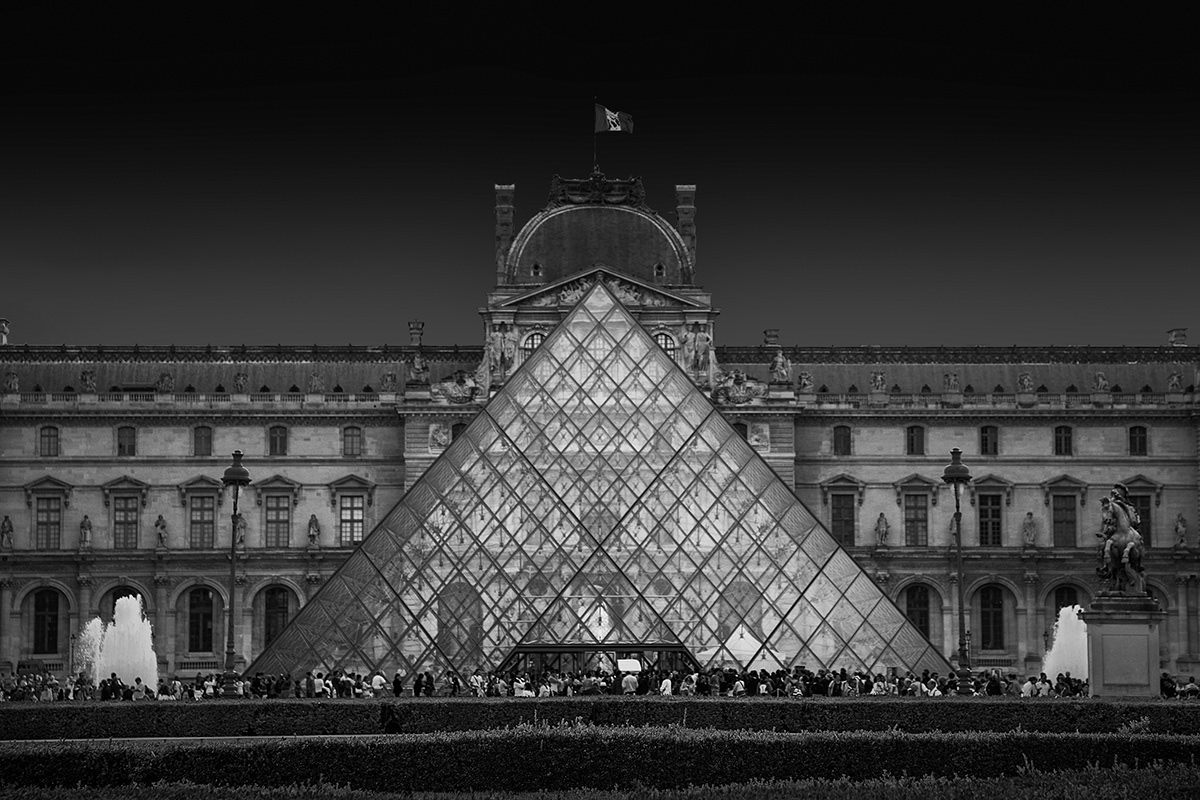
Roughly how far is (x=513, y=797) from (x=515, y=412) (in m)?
21.4

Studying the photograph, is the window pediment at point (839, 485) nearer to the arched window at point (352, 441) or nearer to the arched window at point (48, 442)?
the arched window at point (352, 441)

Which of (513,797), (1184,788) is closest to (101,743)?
(513,797)

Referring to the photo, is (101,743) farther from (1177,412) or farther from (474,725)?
(1177,412)

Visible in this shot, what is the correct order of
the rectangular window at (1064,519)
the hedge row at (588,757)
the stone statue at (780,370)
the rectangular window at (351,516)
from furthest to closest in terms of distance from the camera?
the rectangular window at (1064,519) < the rectangular window at (351,516) < the stone statue at (780,370) < the hedge row at (588,757)

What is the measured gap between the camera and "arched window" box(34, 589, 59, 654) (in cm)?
6003

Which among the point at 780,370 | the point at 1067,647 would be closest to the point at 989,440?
the point at 780,370

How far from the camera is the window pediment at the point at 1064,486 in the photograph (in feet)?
203

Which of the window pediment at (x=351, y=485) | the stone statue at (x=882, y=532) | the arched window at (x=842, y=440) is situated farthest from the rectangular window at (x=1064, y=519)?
the window pediment at (x=351, y=485)

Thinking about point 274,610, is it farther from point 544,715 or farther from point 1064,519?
point 544,715

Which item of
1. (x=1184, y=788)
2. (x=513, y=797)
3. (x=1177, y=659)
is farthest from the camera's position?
(x=1177, y=659)

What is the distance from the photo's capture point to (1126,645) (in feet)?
103

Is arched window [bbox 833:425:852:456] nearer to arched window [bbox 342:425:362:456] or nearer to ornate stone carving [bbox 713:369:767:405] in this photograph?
ornate stone carving [bbox 713:369:767:405]

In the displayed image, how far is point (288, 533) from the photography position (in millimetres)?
61250

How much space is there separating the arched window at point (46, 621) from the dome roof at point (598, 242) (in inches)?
679
